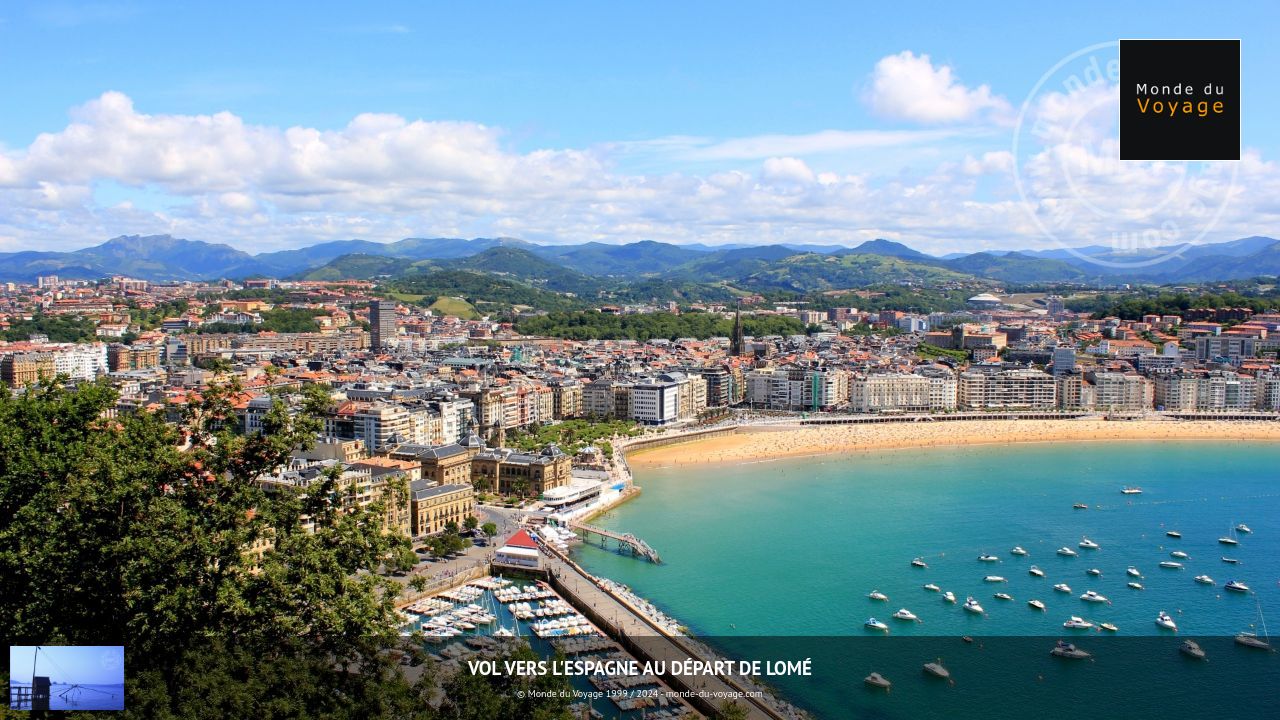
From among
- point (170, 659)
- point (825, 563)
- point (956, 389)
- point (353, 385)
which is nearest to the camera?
point (170, 659)

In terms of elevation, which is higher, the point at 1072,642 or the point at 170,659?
the point at 170,659

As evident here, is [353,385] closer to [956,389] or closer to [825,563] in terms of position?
[825,563]

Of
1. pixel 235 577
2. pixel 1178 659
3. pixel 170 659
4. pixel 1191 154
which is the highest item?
pixel 1191 154

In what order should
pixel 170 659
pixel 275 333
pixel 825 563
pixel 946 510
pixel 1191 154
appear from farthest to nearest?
pixel 275 333 → pixel 946 510 → pixel 825 563 → pixel 1191 154 → pixel 170 659

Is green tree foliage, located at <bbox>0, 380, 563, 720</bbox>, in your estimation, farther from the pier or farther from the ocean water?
the pier

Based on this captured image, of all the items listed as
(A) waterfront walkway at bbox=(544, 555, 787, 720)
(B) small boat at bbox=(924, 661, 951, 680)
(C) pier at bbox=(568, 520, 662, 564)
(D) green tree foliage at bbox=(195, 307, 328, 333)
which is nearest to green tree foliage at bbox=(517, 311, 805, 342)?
(D) green tree foliage at bbox=(195, 307, 328, 333)

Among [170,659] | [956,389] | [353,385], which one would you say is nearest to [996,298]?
[956,389]

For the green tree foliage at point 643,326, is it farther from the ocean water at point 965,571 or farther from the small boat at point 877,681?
the small boat at point 877,681
